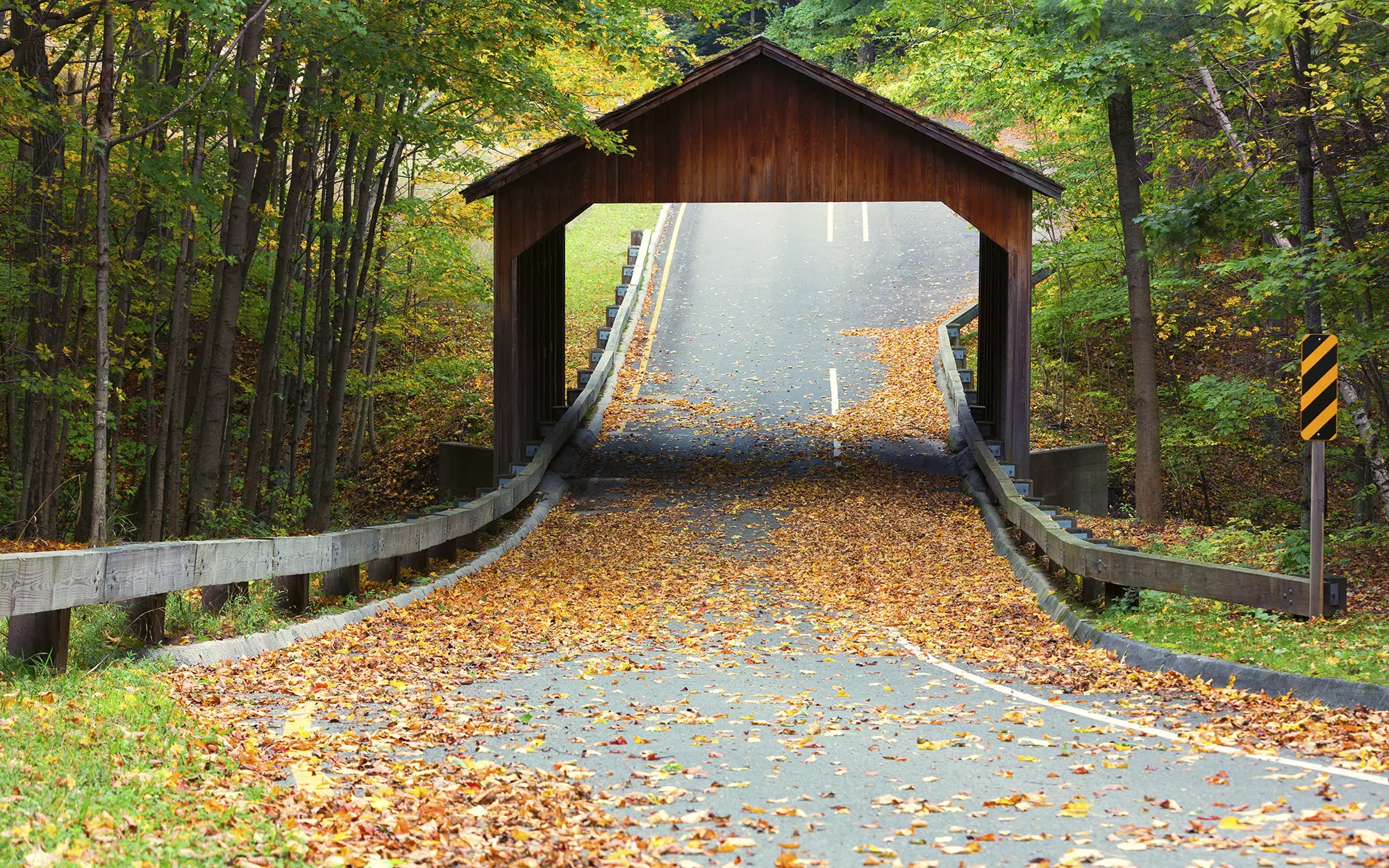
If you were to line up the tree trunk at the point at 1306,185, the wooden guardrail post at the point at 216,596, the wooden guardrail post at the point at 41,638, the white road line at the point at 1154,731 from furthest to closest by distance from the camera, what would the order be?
the tree trunk at the point at 1306,185 → the wooden guardrail post at the point at 216,596 → the wooden guardrail post at the point at 41,638 → the white road line at the point at 1154,731

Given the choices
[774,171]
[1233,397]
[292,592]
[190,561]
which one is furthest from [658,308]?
[190,561]

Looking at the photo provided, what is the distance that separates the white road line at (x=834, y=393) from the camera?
23922 mm

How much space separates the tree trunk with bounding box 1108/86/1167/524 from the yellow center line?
33.6ft

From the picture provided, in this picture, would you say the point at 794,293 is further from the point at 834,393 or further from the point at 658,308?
the point at 834,393

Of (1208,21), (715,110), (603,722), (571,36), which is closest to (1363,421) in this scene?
(1208,21)

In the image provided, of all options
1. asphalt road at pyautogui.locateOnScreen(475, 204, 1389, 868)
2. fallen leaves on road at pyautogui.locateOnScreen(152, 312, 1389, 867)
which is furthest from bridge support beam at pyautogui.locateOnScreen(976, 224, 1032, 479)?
asphalt road at pyautogui.locateOnScreen(475, 204, 1389, 868)

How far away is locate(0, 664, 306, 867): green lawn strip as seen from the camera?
14.0ft

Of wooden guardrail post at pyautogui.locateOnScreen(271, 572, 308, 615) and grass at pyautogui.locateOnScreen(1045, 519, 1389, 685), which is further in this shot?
wooden guardrail post at pyautogui.locateOnScreen(271, 572, 308, 615)

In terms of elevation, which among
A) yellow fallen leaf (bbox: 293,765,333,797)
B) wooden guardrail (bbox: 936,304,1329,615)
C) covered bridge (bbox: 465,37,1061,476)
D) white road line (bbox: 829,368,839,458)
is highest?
covered bridge (bbox: 465,37,1061,476)

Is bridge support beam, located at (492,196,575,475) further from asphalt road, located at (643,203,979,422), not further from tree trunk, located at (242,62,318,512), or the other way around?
tree trunk, located at (242,62,318,512)

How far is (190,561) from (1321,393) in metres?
7.81

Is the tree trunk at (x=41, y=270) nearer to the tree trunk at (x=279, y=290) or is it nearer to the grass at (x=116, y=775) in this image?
the tree trunk at (x=279, y=290)

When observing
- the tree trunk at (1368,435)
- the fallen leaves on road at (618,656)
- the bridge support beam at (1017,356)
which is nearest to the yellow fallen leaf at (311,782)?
the fallen leaves on road at (618,656)

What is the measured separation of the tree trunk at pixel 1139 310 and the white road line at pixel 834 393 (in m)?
5.31
